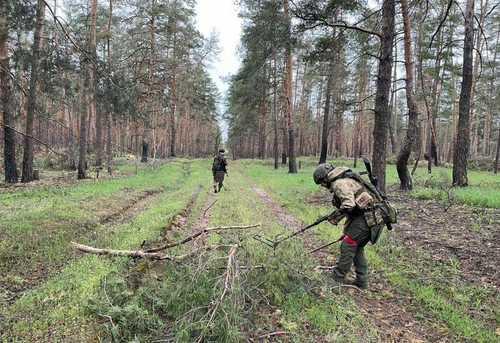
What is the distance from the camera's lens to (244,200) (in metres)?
13.3

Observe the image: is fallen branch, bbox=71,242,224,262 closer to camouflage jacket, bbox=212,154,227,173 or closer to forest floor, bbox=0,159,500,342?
forest floor, bbox=0,159,500,342

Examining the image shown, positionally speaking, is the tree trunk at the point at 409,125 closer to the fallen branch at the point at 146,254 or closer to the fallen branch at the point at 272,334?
the fallen branch at the point at 146,254

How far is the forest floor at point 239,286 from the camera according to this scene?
4039 millimetres

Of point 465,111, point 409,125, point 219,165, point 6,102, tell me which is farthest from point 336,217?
point 465,111

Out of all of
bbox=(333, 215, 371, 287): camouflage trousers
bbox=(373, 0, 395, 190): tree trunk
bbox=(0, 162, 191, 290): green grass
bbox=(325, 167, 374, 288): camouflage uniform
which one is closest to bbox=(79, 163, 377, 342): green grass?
bbox=(333, 215, 371, 287): camouflage trousers

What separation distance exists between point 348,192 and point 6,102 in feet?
28.1

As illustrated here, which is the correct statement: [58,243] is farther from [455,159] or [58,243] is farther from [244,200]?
[455,159]

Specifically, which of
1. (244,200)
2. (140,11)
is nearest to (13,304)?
(244,200)

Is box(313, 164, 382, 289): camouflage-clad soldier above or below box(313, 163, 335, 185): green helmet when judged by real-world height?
below

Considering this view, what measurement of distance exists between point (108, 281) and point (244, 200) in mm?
8713

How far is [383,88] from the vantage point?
438 inches

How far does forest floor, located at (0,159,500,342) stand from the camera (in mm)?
4039

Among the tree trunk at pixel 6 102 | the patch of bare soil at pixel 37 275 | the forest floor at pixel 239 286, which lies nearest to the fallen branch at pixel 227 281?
the forest floor at pixel 239 286

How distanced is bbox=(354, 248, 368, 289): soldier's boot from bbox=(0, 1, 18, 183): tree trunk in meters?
7.06
